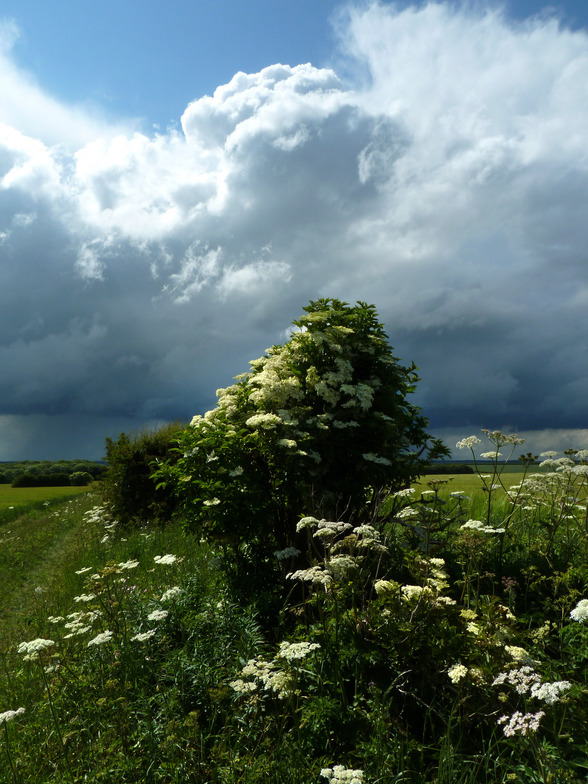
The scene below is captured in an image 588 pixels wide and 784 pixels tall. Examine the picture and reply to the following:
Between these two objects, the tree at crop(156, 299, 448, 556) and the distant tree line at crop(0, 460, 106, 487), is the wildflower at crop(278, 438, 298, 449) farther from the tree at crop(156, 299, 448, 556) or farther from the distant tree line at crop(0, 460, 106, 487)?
the distant tree line at crop(0, 460, 106, 487)

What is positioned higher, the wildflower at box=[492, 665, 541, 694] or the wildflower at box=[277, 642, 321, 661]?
the wildflower at box=[277, 642, 321, 661]

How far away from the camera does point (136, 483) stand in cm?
1577

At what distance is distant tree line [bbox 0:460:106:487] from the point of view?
171 ft

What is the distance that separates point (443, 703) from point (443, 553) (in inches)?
116

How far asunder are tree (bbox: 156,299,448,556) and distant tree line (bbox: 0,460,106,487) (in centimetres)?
4190

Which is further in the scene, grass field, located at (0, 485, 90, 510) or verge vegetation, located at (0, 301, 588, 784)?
grass field, located at (0, 485, 90, 510)

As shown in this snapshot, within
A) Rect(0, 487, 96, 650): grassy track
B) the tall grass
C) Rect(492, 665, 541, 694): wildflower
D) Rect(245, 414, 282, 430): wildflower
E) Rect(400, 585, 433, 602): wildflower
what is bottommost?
Rect(0, 487, 96, 650): grassy track

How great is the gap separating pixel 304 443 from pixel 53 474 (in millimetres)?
57162

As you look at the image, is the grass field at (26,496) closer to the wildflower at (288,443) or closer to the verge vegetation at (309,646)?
the verge vegetation at (309,646)

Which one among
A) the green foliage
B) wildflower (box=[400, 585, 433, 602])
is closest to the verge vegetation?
wildflower (box=[400, 585, 433, 602])

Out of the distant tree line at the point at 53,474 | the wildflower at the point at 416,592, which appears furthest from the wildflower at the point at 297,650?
the distant tree line at the point at 53,474

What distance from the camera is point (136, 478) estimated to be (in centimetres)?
1576

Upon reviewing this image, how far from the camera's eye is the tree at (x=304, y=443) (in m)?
6.08

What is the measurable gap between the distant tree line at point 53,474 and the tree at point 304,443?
4190 cm
